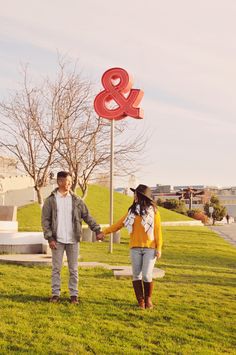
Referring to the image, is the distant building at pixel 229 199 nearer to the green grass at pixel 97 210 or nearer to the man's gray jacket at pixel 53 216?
the green grass at pixel 97 210

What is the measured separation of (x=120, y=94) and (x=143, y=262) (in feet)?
35.5

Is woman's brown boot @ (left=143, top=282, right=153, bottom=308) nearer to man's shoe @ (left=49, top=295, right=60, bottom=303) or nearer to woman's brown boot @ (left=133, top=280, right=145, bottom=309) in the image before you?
woman's brown boot @ (left=133, top=280, right=145, bottom=309)

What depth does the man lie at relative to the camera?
23.2ft

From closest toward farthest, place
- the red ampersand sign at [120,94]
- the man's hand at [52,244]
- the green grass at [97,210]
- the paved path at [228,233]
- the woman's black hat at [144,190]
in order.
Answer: the man's hand at [52,244] < the woman's black hat at [144,190] < the red ampersand sign at [120,94] < the paved path at [228,233] < the green grass at [97,210]

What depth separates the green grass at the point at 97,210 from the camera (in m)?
34.8

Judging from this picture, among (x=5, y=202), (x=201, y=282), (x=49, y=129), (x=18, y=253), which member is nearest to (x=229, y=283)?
(x=201, y=282)

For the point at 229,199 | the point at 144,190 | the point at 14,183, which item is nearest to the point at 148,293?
the point at 144,190

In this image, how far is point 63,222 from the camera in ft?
23.4

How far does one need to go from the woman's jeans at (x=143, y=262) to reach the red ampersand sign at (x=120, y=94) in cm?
1028

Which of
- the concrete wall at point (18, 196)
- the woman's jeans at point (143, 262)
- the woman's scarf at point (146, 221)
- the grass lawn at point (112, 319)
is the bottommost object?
the grass lawn at point (112, 319)

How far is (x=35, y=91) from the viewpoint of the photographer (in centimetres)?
2486

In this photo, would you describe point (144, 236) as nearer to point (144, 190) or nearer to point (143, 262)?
point (143, 262)

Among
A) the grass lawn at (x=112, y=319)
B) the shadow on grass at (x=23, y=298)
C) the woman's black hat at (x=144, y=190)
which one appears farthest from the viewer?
the shadow on grass at (x=23, y=298)

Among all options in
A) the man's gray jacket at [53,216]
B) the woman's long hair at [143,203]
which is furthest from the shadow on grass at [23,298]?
the woman's long hair at [143,203]
